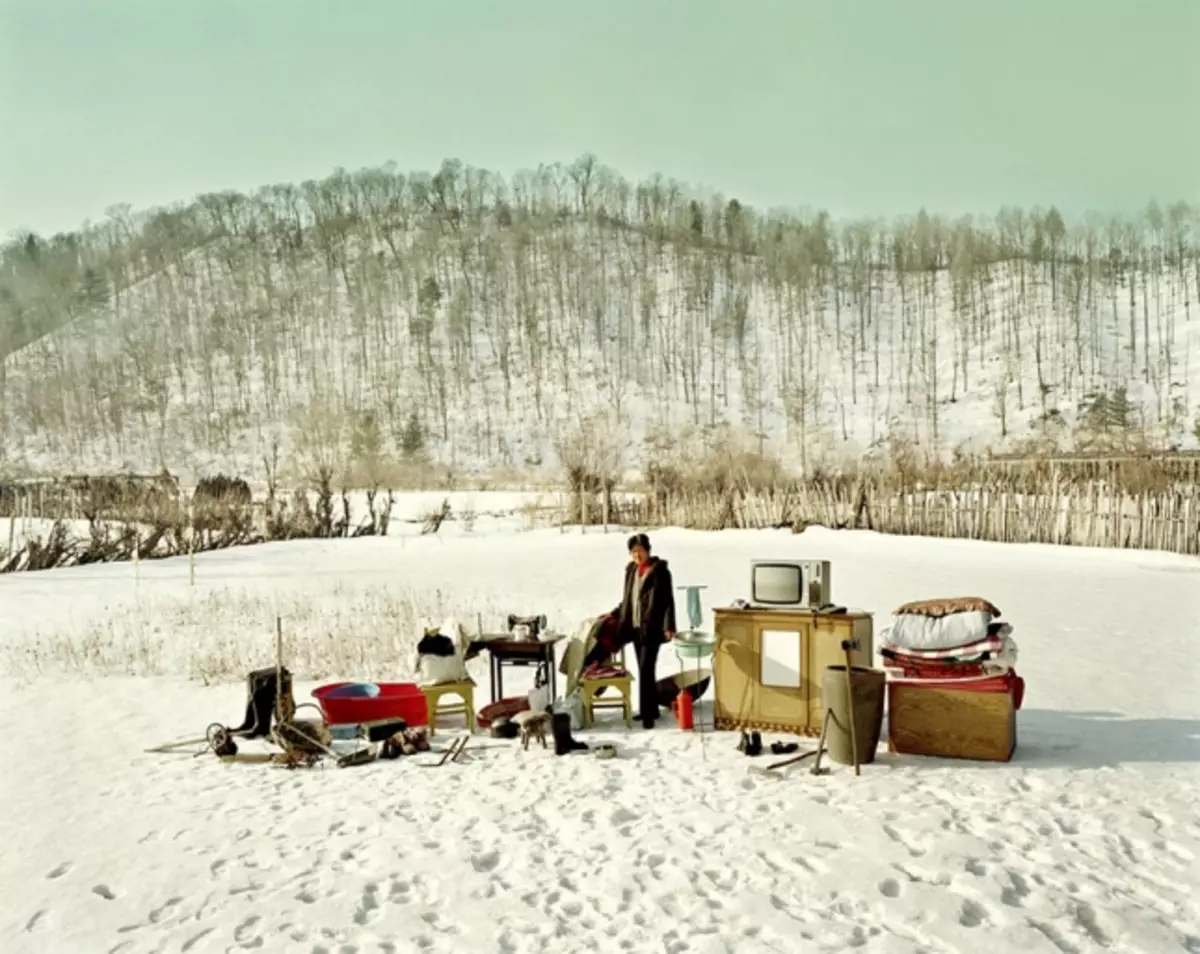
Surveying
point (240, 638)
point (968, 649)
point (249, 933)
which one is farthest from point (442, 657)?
point (240, 638)

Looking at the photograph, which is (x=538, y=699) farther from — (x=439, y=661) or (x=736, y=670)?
(x=736, y=670)

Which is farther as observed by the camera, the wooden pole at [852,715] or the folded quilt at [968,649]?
the folded quilt at [968,649]

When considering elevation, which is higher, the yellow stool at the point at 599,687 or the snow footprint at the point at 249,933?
the yellow stool at the point at 599,687

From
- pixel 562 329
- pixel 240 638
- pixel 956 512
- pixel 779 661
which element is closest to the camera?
pixel 779 661

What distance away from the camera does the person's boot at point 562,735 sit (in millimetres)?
6109

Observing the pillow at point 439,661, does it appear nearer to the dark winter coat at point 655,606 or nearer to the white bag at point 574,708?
the white bag at point 574,708

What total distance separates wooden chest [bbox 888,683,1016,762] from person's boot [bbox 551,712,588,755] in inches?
80.5

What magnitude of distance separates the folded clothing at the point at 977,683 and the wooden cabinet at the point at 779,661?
0.43 meters

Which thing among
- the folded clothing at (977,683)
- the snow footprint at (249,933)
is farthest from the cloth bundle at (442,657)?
the folded clothing at (977,683)

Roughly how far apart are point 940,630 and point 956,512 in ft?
43.9

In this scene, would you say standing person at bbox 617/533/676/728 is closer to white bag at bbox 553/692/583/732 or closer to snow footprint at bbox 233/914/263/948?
white bag at bbox 553/692/583/732

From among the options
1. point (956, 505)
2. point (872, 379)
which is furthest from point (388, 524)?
point (872, 379)

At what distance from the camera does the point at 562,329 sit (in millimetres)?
56062

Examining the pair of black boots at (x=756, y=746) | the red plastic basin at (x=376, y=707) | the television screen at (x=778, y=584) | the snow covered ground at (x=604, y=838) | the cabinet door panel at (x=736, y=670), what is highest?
the television screen at (x=778, y=584)
